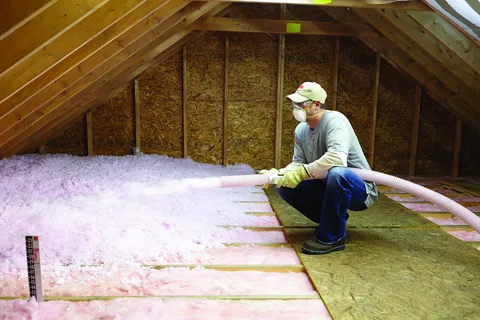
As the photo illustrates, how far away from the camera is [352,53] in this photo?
5211 mm

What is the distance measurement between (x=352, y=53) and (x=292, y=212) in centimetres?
260

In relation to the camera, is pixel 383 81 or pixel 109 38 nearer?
pixel 109 38

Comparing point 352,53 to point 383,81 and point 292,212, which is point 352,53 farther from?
point 292,212

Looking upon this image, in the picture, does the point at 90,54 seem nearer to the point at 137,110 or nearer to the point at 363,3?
the point at 363,3

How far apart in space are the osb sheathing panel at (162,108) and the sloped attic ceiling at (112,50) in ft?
0.58

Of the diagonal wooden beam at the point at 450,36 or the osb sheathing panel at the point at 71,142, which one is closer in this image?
the diagonal wooden beam at the point at 450,36

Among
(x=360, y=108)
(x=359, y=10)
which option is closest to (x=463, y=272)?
(x=359, y=10)

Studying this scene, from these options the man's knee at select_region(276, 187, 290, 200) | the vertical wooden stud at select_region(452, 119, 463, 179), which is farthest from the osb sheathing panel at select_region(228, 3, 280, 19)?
the man's knee at select_region(276, 187, 290, 200)

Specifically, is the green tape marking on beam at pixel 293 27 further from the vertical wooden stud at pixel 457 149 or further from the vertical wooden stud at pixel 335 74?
the vertical wooden stud at pixel 457 149

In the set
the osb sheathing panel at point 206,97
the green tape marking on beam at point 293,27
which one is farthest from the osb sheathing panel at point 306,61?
the osb sheathing panel at point 206,97

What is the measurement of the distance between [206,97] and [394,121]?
2.28m

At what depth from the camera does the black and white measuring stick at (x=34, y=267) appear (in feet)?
5.97

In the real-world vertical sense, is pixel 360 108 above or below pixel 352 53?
below

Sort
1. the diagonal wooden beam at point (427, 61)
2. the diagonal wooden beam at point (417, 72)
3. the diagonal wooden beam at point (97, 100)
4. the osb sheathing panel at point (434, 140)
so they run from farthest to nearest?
1. the osb sheathing panel at point (434, 140)
2. the diagonal wooden beam at point (417, 72)
3. the diagonal wooden beam at point (97, 100)
4. the diagonal wooden beam at point (427, 61)
